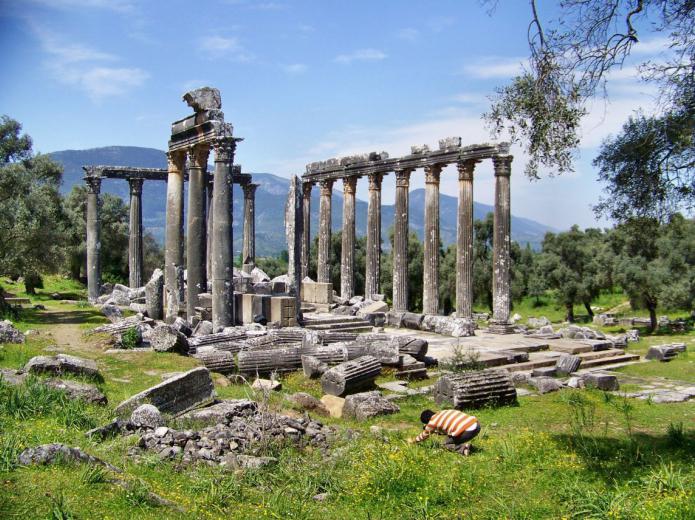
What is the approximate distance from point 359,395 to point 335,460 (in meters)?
4.23

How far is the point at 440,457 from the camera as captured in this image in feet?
32.2

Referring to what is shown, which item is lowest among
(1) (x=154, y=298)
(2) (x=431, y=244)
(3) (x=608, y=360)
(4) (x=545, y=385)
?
(3) (x=608, y=360)

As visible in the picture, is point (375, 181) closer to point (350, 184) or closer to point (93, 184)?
point (350, 184)

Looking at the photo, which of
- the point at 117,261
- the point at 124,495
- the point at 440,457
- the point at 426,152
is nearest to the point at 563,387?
the point at 440,457

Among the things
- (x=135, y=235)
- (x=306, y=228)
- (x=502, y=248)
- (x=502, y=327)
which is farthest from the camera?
(x=306, y=228)

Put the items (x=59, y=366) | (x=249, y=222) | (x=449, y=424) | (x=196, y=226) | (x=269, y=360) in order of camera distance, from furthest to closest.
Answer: (x=249, y=222)
(x=196, y=226)
(x=269, y=360)
(x=59, y=366)
(x=449, y=424)

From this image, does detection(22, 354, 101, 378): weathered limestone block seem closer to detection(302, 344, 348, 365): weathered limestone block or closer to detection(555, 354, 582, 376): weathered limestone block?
detection(302, 344, 348, 365): weathered limestone block

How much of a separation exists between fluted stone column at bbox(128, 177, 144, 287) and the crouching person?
30987mm

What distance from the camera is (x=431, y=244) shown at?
3094 cm

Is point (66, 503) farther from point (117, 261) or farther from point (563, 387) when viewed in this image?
point (117, 261)

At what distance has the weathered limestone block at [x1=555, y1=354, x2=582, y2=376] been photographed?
1870cm

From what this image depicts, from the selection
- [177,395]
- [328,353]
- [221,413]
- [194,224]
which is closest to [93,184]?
[194,224]

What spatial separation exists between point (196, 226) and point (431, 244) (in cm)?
1202

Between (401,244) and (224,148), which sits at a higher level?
(224,148)
